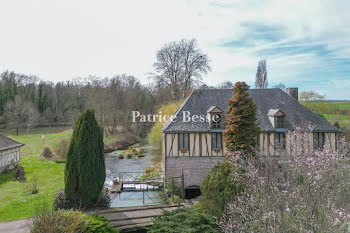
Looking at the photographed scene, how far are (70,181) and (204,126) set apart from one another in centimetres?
723

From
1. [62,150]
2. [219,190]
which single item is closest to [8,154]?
[62,150]

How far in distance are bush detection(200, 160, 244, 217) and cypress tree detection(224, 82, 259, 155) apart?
235cm

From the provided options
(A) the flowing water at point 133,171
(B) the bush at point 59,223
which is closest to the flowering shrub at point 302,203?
(B) the bush at point 59,223

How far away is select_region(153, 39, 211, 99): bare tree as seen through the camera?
925 inches

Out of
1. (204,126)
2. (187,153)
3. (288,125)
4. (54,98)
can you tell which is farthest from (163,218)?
(54,98)

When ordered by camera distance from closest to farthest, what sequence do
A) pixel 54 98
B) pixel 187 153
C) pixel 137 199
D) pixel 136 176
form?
pixel 137 199
pixel 187 153
pixel 136 176
pixel 54 98

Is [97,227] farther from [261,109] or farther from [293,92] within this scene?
[293,92]

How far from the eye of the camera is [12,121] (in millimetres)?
32250

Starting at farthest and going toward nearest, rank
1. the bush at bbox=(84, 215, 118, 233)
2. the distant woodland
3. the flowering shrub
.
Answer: the distant woodland
the bush at bbox=(84, 215, 118, 233)
the flowering shrub

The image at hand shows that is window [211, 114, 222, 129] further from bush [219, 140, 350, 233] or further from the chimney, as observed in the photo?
the chimney

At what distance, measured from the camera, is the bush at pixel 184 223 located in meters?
5.55

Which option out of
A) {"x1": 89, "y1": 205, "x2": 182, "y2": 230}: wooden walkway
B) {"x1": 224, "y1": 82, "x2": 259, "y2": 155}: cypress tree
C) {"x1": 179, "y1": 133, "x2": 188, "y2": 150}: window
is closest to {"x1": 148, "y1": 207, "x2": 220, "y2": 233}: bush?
{"x1": 89, "y1": 205, "x2": 182, "y2": 230}: wooden walkway

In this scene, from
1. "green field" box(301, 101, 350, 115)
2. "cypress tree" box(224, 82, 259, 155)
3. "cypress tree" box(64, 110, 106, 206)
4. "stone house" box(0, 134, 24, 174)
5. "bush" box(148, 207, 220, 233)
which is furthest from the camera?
"green field" box(301, 101, 350, 115)

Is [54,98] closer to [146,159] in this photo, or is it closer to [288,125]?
[146,159]
